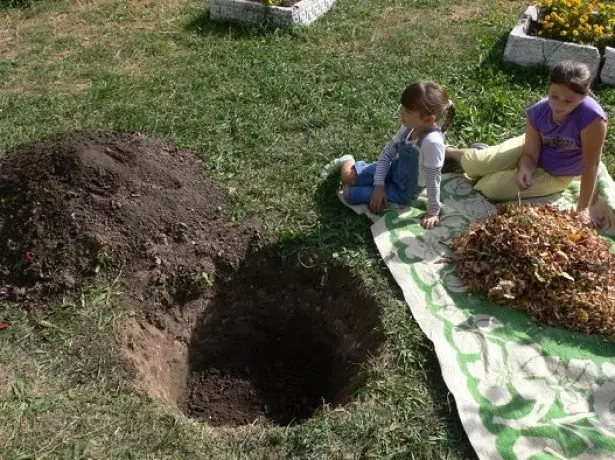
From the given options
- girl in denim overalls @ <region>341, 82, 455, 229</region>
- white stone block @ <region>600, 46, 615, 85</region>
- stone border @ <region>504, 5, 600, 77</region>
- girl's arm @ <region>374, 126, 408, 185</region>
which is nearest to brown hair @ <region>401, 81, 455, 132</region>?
girl in denim overalls @ <region>341, 82, 455, 229</region>

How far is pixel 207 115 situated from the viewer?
5.71 metres

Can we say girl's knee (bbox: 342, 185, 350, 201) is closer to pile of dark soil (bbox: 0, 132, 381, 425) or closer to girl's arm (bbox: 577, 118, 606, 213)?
pile of dark soil (bbox: 0, 132, 381, 425)

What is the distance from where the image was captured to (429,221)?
441cm

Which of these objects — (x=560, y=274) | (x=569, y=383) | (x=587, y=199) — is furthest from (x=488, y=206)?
(x=569, y=383)

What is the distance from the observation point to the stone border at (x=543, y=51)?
6.28m

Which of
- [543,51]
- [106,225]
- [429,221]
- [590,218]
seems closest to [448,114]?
[429,221]

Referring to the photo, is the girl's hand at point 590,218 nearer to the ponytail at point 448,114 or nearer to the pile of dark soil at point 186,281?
the ponytail at point 448,114

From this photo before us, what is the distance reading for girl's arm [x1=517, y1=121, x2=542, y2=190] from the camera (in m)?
4.58

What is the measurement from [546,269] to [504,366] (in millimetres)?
702

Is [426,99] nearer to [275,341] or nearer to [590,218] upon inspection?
[590,218]

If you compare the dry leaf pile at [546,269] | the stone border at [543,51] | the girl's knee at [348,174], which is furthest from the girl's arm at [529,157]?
the stone border at [543,51]

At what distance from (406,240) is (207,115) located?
2.42 m

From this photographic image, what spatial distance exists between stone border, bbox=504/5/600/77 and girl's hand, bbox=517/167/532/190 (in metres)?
2.43

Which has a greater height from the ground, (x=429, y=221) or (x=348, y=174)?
(x=348, y=174)
